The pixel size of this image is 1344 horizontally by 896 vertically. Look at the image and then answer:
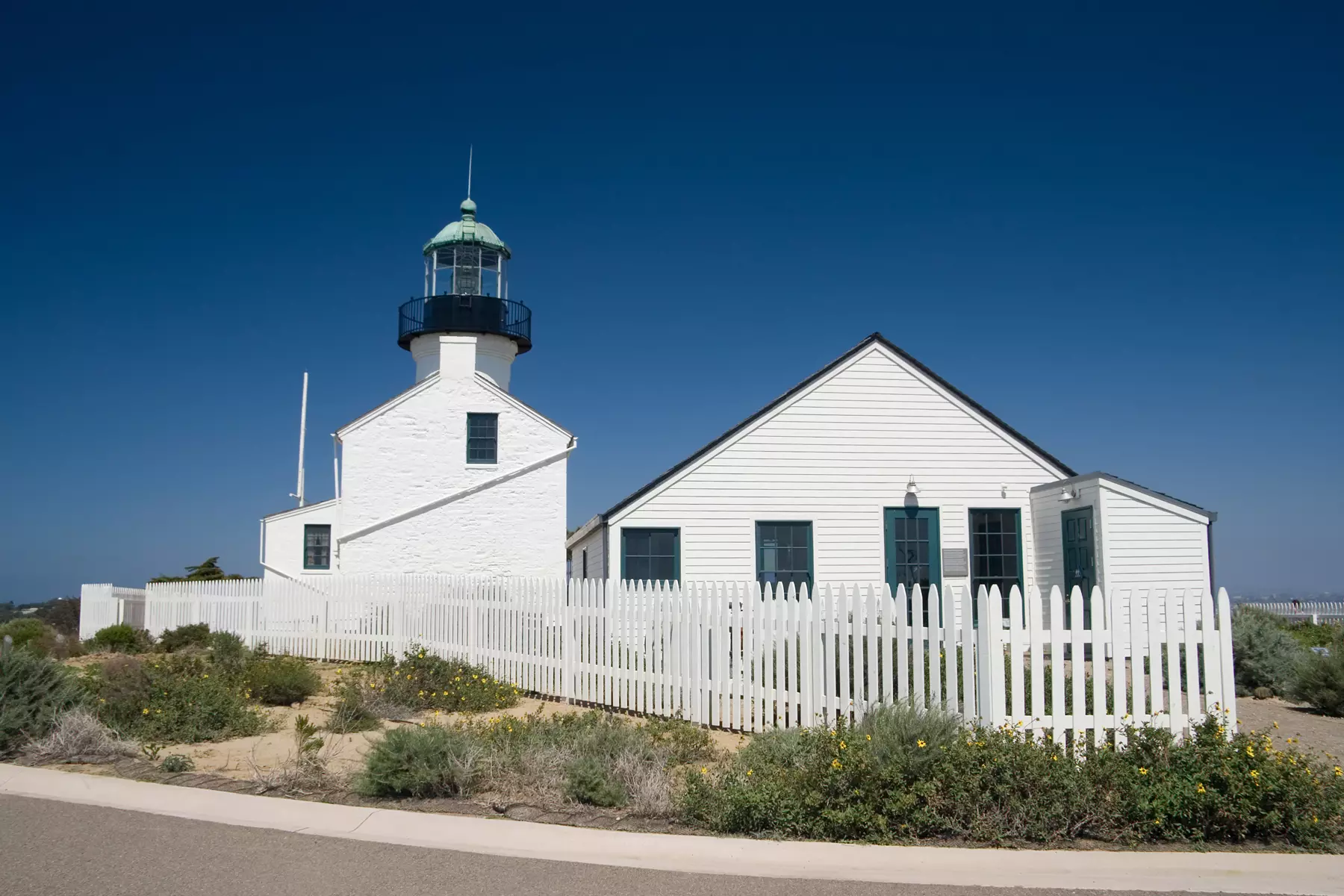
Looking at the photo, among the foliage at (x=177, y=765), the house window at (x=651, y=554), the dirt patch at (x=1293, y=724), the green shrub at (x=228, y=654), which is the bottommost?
the dirt patch at (x=1293, y=724)

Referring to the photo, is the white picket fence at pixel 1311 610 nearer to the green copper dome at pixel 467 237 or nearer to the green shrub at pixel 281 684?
the green copper dome at pixel 467 237

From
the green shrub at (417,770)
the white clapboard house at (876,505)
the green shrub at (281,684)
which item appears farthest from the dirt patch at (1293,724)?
the green shrub at (281,684)

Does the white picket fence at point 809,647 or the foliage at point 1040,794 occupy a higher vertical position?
the white picket fence at point 809,647

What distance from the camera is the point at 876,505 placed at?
17.0 metres

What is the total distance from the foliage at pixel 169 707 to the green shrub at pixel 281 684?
885 mm

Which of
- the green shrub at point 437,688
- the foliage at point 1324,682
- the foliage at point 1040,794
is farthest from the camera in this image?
the green shrub at point 437,688

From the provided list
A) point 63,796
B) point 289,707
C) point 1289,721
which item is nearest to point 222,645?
point 289,707

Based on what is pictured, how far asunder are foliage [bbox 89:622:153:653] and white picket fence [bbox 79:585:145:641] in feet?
6.11

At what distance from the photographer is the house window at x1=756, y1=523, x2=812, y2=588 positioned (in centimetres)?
1666

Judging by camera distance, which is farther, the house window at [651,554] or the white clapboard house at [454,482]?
the white clapboard house at [454,482]

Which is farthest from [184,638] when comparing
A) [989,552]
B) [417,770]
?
[989,552]

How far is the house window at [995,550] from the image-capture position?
17031 millimetres

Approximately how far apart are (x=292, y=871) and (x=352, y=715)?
5161 mm

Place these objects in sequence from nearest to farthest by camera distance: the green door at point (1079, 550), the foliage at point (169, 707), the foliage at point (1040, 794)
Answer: the foliage at point (1040, 794)
the foliage at point (169, 707)
the green door at point (1079, 550)
